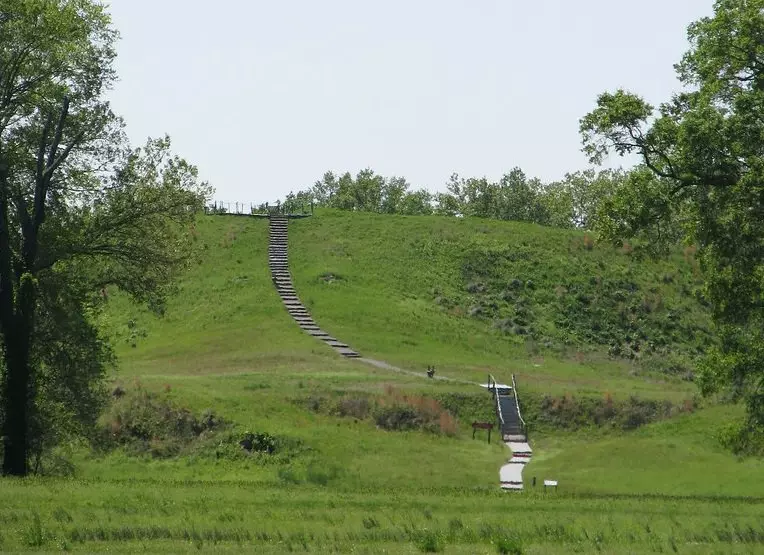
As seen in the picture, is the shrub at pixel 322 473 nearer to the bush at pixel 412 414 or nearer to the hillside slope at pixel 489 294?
the bush at pixel 412 414

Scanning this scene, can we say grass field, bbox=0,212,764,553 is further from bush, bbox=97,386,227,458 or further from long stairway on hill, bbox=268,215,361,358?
long stairway on hill, bbox=268,215,361,358

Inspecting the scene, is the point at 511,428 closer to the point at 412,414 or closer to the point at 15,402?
the point at 412,414

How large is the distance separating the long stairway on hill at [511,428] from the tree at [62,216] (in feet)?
55.9

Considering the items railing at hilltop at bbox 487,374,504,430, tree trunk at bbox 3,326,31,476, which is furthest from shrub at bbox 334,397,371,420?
tree trunk at bbox 3,326,31,476

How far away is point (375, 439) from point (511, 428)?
8.69m

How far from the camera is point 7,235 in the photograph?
3017 centimetres

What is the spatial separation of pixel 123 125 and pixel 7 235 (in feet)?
16.6

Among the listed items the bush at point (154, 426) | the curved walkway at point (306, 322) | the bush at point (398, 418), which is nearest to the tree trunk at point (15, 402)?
the bush at point (154, 426)

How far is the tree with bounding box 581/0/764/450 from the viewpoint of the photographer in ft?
94.1

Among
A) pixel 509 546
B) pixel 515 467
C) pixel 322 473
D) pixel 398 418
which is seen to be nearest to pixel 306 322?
pixel 398 418

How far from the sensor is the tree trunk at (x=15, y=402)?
30.8m

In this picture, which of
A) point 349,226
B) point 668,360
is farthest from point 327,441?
point 349,226

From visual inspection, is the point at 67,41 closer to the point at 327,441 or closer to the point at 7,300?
the point at 7,300

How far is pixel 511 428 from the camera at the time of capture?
2132 inches
